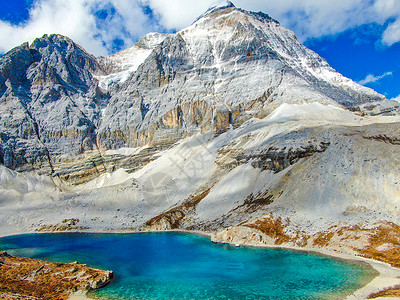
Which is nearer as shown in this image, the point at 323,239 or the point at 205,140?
the point at 323,239

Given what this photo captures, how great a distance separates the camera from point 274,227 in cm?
5328

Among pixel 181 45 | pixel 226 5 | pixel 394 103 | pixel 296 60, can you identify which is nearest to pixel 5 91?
pixel 181 45

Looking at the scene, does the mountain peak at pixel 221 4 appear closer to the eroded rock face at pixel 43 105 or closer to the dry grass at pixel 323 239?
the eroded rock face at pixel 43 105

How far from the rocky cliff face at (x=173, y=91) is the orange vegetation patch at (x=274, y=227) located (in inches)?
2472

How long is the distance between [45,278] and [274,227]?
120 feet

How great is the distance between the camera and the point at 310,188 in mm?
59406

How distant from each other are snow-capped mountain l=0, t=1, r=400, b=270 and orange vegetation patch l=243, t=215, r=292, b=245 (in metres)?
0.33

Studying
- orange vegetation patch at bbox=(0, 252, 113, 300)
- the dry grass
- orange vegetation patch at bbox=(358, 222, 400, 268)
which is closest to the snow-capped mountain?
the dry grass

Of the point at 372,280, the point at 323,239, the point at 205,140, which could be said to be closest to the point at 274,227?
Answer: the point at 323,239

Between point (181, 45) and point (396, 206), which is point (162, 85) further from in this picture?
point (396, 206)

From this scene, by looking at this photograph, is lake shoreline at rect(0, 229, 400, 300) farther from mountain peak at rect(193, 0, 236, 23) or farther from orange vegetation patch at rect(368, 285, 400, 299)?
mountain peak at rect(193, 0, 236, 23)

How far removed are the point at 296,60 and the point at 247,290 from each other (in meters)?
145

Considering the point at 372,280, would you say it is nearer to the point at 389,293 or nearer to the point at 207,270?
the point at 389,293

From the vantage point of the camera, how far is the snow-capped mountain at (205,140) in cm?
5719
